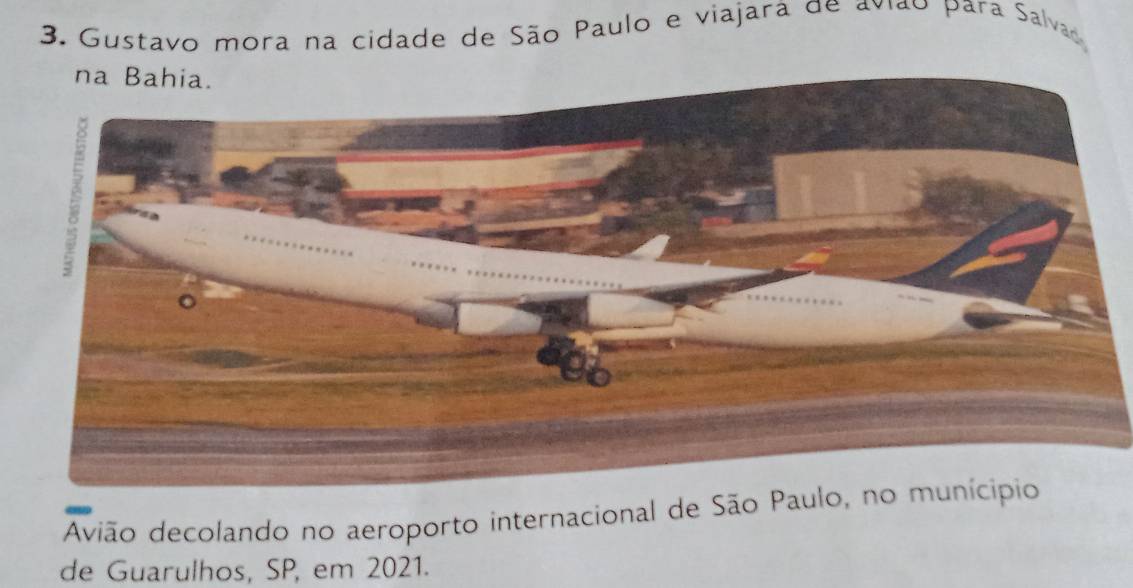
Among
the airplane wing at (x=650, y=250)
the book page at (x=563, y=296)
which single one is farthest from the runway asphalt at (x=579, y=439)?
the airplane wing at (x=650, y=250)

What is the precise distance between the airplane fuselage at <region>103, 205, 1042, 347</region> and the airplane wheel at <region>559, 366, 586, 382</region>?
2.3 inches

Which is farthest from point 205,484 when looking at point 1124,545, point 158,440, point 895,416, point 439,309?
point 1124,545

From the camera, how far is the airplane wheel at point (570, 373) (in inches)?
24.7

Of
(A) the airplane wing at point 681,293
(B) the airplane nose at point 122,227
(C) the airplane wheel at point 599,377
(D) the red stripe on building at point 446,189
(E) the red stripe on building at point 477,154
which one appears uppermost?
(E) the red stripe on building at point 477,154

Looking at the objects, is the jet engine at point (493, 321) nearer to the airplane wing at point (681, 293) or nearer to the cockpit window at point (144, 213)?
the airplane wing at point (681, 293)

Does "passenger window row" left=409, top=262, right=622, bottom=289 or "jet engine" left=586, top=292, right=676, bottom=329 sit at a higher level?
"passenger window row" left=409, top=262, right=622, bottom=289

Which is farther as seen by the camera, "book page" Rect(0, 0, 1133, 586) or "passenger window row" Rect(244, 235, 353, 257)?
"passenger window row" Rect(244, 235, 353, 257)

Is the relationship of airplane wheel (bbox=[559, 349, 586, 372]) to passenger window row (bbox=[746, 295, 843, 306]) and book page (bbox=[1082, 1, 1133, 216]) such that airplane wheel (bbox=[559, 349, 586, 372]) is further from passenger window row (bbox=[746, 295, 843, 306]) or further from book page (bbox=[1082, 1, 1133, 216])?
book page (bbox=[1082, 1, 1133, 216])

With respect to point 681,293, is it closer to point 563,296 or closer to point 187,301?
point 563,296

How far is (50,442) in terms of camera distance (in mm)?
620

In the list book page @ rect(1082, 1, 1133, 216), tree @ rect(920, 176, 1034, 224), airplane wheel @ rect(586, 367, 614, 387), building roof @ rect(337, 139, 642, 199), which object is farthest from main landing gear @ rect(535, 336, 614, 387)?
book page @ rect(1082, 1, 1133, 216)

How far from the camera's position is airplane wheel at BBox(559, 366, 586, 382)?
2.06ft

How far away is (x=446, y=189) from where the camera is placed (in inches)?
26.4

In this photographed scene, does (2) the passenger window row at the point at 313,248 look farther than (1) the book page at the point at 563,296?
Yes
